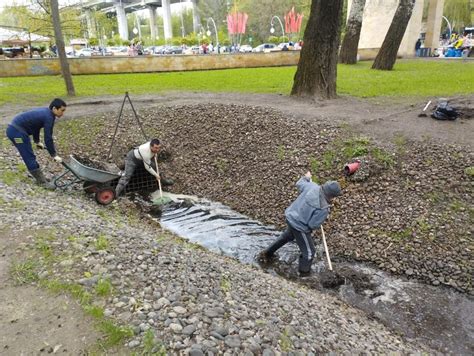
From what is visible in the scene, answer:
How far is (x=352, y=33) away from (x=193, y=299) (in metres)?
23.4

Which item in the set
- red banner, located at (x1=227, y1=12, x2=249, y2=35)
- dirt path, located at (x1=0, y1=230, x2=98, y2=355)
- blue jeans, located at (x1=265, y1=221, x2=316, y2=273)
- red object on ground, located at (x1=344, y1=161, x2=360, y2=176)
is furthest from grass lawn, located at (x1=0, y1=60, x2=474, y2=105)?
red banner, located at (x1=227, y1=12, x2=249, y2=35)

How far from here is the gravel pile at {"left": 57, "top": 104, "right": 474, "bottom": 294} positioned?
647 cm

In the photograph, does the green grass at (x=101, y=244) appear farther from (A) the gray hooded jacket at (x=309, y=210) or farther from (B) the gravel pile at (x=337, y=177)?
(B) the gravel pile at (x=337, y=177)

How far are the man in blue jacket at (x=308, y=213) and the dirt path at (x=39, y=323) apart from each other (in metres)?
3.48

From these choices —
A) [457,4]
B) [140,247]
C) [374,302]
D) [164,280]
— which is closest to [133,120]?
[140,247]

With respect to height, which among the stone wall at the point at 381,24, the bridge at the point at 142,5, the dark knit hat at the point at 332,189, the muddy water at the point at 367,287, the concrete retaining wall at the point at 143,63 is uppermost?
the bridge at the point at 142,5

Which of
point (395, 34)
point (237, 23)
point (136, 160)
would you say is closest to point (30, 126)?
point (136, 160)

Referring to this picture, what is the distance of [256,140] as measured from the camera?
34.0ft

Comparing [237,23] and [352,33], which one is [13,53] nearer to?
[237,23]

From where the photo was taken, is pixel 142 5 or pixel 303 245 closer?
pixel 303 245

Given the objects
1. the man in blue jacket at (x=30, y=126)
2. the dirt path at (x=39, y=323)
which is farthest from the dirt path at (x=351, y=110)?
the dirt path at (x=39, y=323)

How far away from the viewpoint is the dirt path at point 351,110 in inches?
370

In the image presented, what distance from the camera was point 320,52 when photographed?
12.2m

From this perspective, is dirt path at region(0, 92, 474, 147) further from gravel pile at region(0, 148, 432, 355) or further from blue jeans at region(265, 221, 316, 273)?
gravel pile at region(0, 148, 432, 355)
